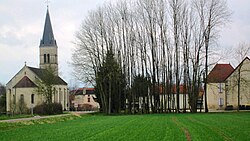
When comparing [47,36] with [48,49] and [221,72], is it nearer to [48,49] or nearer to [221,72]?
[48,49]

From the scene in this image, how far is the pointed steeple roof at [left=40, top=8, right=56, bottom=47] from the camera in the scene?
367ft

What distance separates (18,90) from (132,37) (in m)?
Result: 35.0

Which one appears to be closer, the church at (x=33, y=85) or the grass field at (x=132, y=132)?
the grass field at (x=132, y=132)

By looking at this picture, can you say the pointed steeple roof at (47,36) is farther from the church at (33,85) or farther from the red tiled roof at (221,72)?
the red tiled roof at (221,72)

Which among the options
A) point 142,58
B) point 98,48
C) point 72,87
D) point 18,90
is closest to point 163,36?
point 142,58

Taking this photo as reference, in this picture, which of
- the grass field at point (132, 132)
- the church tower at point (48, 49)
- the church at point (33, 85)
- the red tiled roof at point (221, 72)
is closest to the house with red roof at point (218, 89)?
the red tiled roof at point (221, 72)

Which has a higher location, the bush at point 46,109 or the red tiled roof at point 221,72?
the red tiled roof at point 221,72

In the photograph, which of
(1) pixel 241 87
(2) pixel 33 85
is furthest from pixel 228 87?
(2) pixel 33 85

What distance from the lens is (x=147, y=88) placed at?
6962 centimetres

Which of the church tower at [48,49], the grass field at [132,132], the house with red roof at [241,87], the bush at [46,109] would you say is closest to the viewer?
the grass field at [132,132]

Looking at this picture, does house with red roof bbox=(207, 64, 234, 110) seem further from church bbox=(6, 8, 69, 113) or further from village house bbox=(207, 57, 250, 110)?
church bbox=(6, 8, 69, 113)

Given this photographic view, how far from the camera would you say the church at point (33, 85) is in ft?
277

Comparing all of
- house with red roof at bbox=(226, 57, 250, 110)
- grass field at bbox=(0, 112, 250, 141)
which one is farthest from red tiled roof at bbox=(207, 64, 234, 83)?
grass field at bbox=(0, 112, 250, 141)

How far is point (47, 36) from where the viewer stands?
11225 cm
